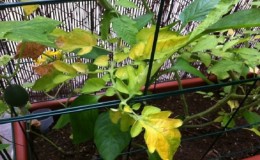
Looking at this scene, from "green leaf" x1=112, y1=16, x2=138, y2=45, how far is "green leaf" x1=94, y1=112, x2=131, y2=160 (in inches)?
6.2

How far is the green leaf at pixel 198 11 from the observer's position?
0.44m

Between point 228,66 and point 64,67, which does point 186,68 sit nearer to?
point 228,66

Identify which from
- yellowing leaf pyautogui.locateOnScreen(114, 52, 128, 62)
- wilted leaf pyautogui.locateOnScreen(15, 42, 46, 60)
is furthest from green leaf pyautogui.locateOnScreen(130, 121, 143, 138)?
wilted leaf pyautogui.locateOnScreen(15, 42, 46, 60)

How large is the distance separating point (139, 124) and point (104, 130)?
0.45 feet

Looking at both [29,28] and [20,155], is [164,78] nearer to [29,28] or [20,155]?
[20,155]

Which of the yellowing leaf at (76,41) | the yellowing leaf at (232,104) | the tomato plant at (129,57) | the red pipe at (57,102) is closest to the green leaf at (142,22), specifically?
the tomato plant at (129,57)

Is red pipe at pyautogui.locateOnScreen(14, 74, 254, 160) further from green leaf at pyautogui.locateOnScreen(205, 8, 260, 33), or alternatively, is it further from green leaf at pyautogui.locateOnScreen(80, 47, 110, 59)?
green leaf at pyautogui.locateOnScreen(205, 8, 260, 33)

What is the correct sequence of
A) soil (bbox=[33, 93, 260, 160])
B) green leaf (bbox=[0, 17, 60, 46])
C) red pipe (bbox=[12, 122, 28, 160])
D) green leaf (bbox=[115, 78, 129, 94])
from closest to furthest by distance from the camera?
green leaf (bbox=[0, 17, 60, 46]), green leaf (bbox=[115, 78, 129, 94]), red pipe (bbox=[12, 122, 28, 160]), soil (bbox=[33, 93, 260, 160])

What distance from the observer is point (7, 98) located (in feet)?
1.57

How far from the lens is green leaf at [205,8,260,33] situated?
0.33 metres

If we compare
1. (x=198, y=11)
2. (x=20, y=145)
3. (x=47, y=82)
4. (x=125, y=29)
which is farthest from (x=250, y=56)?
(x=20, y=145)

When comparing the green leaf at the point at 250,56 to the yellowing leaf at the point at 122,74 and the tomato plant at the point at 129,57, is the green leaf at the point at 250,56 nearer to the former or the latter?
the tomato plant at the point at 129,57

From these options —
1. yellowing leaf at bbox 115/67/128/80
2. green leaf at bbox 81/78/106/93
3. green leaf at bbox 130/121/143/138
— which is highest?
yellowing leaf at bbox 115/67/128/80

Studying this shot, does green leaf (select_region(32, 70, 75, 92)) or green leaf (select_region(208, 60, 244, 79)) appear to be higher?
green leaf (select_region(208, 60, 244, 79))
